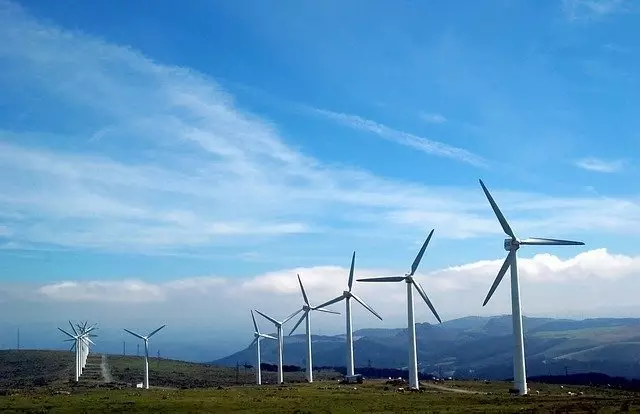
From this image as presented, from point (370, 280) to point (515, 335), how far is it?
1446 inches

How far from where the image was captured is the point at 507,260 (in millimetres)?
102000

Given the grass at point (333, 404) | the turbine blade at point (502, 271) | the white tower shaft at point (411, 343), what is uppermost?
the turbine blade at point (502, 271)

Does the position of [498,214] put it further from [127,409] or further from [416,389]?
[127,409]

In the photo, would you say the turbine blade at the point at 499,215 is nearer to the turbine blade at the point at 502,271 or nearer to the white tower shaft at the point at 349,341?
the turbine blade at the point at 502,271

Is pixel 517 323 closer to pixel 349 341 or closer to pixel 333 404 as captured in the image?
pixel 333 404

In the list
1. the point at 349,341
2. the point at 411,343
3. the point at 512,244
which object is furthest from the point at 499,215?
the point at 349,341

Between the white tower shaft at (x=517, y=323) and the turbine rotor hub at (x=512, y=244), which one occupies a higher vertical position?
the turbine rotor hub at (x=512, y=244)

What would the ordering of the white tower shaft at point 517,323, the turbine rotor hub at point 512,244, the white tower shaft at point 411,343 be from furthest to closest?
the white tower shaft at point 411,343 < the turbine rotor hub at point 512,244 < the white tower shaft at point 517,323

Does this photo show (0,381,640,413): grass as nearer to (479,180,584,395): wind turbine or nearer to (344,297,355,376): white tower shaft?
(479,180,584,395): wind turbine

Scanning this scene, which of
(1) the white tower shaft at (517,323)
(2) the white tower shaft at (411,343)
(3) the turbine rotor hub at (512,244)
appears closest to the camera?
(1) the white tower shaft at (517,323)

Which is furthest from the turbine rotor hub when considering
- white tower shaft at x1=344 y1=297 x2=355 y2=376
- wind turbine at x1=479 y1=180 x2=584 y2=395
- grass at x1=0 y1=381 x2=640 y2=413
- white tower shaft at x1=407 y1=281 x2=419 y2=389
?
white tower shaft at x1=344 y1=297 x2=355 y2=376

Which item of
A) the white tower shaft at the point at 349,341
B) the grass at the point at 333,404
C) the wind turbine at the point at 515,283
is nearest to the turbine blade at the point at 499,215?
the wind turbine at the point at 515,283

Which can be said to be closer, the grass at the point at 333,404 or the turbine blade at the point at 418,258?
the grass at the point at 333,404

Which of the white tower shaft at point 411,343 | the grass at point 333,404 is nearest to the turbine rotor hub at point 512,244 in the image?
the grass at point 333,404
